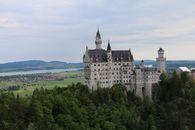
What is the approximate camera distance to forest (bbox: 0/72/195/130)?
98.1 m

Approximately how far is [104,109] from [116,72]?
1294 centimetres

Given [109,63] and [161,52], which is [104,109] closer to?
[109,63]

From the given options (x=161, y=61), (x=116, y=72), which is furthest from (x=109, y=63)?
(x=161, y=61)

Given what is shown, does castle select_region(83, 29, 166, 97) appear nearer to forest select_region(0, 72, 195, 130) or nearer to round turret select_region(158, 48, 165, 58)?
forest select_region(0, 72, 195, 130)

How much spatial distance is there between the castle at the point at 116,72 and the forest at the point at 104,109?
226 centimetres

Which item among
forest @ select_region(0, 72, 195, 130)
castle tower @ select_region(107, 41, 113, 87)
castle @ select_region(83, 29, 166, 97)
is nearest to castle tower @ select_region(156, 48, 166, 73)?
castle @ select_region(83, 29, 166, 97)

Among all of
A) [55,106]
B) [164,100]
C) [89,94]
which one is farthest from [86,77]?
[164,100]

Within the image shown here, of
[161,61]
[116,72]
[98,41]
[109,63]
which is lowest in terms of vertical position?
[116,72]

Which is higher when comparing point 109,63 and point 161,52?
point 161,52

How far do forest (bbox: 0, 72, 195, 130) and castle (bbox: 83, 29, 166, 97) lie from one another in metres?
2.26

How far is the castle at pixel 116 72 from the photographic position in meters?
112

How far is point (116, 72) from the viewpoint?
11462 centimetres

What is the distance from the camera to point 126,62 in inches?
4552

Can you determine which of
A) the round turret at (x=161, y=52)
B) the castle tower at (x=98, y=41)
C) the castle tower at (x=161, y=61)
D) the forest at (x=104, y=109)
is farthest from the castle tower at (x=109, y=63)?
the round turret at (x=161, y=52)
